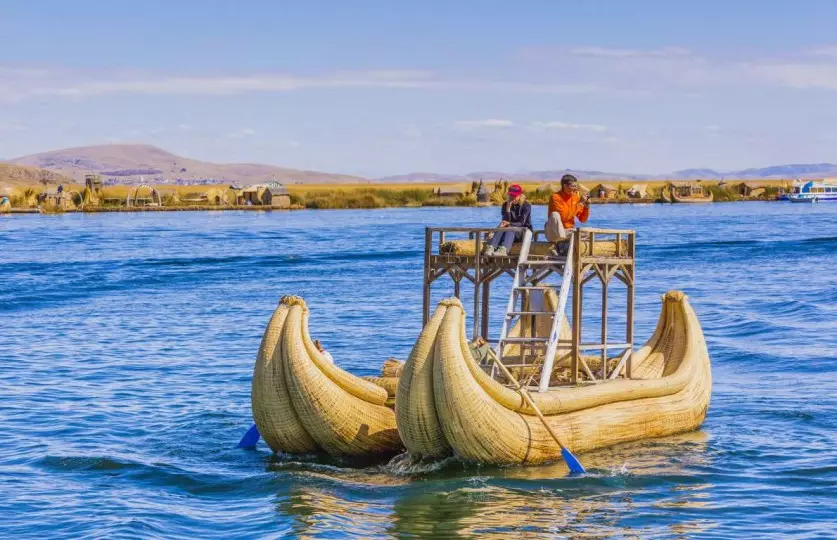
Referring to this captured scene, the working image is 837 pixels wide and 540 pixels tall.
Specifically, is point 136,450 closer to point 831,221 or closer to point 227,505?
point 227,505

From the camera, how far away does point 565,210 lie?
69.6ft

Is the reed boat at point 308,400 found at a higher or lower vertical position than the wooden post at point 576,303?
lower

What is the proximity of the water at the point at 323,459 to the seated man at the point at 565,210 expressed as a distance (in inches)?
142

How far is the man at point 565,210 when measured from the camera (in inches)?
819

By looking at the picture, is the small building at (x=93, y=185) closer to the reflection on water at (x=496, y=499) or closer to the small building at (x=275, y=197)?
the small building at (x=275, y=197)

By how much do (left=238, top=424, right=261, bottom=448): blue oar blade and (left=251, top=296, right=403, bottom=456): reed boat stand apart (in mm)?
1445

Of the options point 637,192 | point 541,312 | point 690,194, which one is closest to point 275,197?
point 637,192

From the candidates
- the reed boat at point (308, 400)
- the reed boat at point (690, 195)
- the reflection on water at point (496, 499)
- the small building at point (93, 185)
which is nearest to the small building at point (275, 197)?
the small building at point (93, 185)

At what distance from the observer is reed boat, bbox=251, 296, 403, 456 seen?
736 inches

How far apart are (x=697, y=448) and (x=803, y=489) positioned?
7.97 feet

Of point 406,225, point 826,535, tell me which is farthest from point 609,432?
point 406,225

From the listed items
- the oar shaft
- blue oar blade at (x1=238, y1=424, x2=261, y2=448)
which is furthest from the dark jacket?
blue oar blade at (x1=238, y1=424, x2=261, y2=448)

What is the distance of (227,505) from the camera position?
1805 cm

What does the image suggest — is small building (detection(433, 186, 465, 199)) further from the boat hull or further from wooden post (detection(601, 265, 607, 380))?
wooden post (detection(601, 265, 607, 380))
